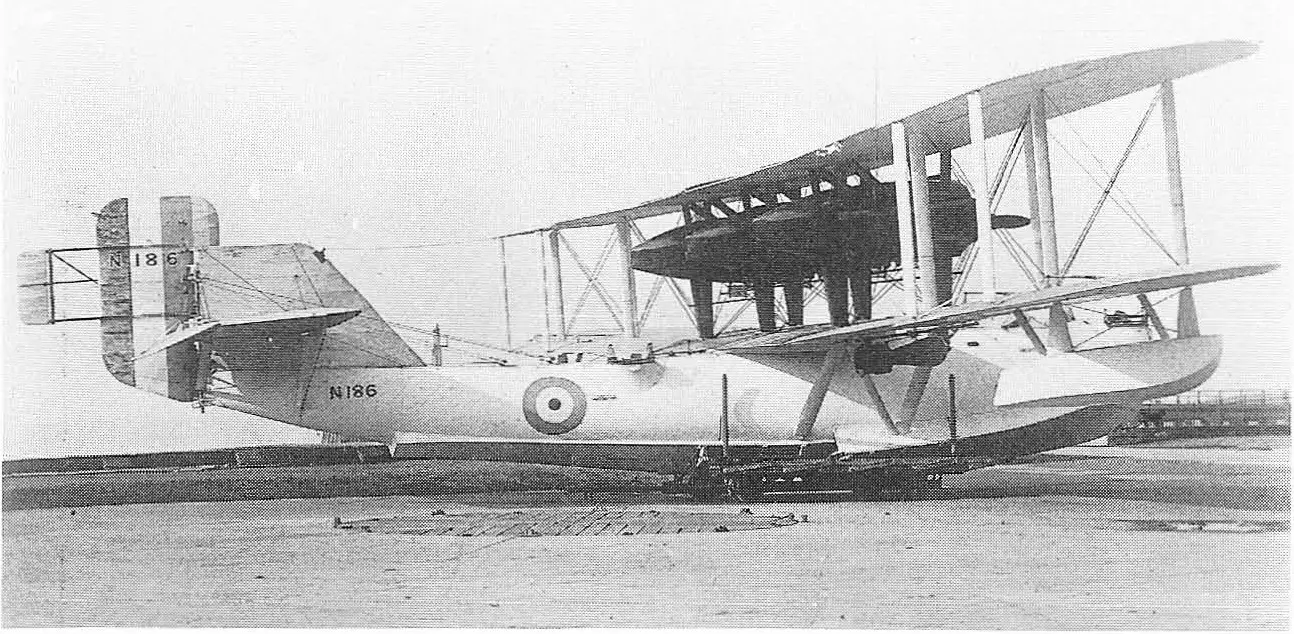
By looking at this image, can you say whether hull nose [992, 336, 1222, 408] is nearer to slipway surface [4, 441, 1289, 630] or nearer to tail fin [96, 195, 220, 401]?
slipway surface [4, 441, 1289, 630]

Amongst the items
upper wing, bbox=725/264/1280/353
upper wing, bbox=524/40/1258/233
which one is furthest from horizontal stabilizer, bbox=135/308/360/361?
upper wing, bbox=725/264/1280/353

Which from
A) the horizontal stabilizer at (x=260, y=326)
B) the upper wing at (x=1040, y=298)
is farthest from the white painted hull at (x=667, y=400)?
the upper wing at (x=1040, y=298)

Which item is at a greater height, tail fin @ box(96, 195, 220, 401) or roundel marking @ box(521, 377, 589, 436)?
tail fin @ box(96, 195, 220, 401)

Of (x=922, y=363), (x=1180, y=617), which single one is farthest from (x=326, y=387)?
(x=1180, y=617)

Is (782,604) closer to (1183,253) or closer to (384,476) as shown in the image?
(1183,253)

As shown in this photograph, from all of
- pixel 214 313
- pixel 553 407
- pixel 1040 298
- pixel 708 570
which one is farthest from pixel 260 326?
pixel 1040 298
